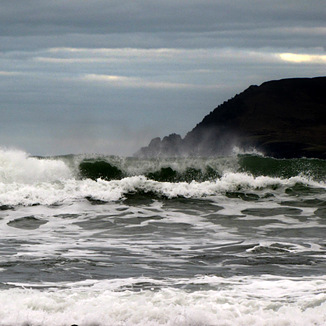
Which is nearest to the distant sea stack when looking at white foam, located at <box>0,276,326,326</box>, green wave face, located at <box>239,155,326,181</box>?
green wave face, located at <box>239,155,326,181</box>

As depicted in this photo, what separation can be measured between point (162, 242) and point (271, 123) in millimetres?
67822

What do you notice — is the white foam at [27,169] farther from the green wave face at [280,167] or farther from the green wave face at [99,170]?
the green wave face at [280,167]

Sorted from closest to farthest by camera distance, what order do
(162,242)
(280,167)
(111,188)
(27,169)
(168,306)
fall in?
(168,306) < (162,242) < (111,188) < (27,169) < (280,167)

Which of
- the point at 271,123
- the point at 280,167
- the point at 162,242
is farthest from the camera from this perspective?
the point at 271,123

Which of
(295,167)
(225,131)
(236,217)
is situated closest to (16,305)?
(236,217)

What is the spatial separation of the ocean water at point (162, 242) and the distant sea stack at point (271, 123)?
37.7 metres

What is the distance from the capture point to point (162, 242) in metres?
13.9

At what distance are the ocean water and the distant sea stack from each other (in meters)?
37.7

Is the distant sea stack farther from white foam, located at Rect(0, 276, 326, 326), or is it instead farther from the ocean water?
white foam, located at Rect(0, 276, 326, 326)

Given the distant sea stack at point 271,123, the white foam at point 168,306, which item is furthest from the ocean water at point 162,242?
the distant sea stack at point 271,123

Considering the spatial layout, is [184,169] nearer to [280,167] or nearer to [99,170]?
[99,170]

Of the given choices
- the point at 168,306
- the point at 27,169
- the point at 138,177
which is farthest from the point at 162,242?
the point at 27,169

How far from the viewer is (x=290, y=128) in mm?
79938

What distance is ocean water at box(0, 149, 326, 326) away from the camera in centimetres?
827
